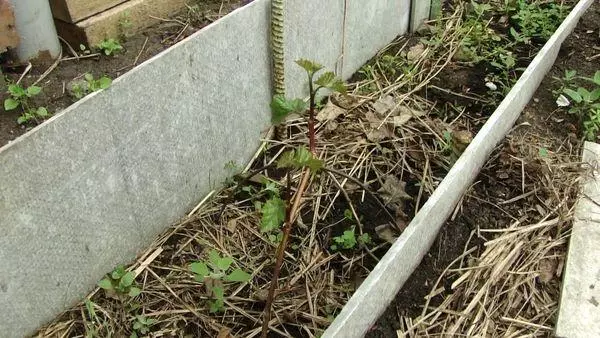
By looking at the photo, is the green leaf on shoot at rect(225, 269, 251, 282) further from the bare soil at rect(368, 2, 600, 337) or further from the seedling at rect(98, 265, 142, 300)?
the bare soil at rect(368, 2, 600, 337)

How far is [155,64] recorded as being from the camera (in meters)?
2.17

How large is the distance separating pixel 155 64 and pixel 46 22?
657mm

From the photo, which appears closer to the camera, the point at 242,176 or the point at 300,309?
the point at 300,309

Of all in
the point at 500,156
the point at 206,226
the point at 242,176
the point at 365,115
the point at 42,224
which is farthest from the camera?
the point at 365,115

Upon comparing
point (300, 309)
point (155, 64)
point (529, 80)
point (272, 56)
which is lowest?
point (300, 309)

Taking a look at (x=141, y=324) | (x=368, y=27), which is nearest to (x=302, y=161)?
(x=141, y=324)

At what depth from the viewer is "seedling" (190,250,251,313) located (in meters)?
2.14

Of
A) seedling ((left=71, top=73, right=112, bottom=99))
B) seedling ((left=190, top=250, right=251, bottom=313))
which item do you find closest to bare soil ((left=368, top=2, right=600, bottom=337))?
seedling ((left=190, top=250, right=251, bottom=313))

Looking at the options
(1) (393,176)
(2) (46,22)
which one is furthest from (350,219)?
(2) (46,22)

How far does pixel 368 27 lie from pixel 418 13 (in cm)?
60

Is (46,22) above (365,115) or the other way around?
above

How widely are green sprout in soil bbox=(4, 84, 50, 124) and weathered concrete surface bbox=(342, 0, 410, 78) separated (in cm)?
156

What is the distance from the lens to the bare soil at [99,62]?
7.78 feet

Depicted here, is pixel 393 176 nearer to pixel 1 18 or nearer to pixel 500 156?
A: pixel 500 156
